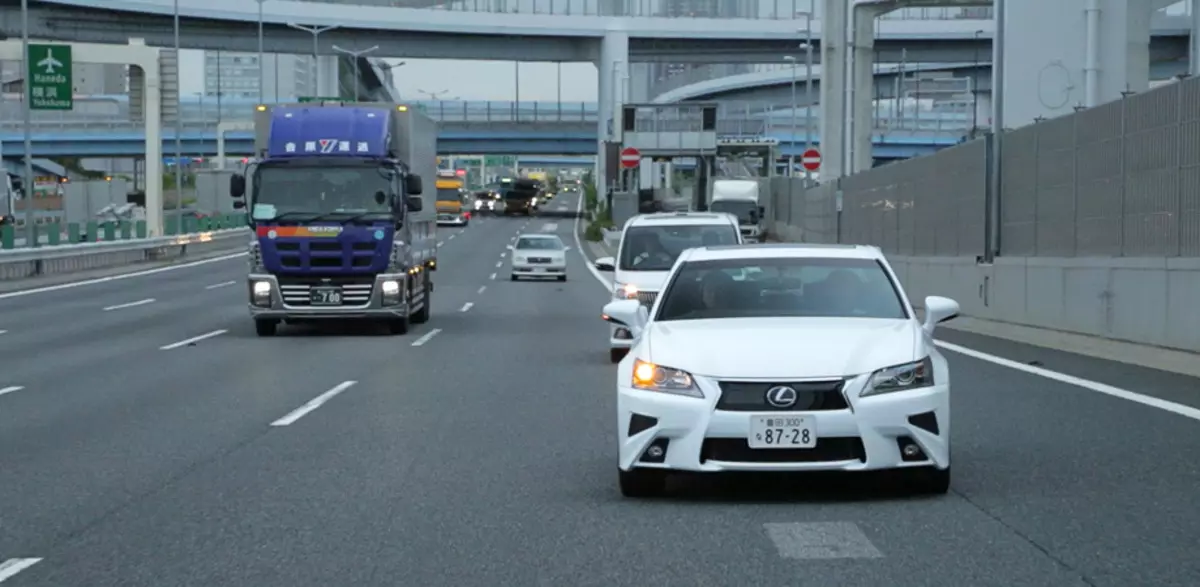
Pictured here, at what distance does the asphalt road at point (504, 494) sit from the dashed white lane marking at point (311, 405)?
7 cm

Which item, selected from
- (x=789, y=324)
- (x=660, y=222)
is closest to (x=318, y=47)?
(x=660, y=222)

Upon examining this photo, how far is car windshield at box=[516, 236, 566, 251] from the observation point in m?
50.3

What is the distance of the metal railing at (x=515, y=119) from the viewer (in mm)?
106062

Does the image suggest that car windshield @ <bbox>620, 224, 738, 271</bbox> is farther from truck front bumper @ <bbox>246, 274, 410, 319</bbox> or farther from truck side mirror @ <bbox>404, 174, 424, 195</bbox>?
truck front bumper @ <bbox>246, 274, 410, 319</bbox>

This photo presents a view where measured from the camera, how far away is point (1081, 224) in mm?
22062

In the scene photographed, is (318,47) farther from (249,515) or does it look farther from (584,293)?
(249,515)

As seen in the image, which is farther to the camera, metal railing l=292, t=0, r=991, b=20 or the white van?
metal railing l=292, t=0, r=991, b=20

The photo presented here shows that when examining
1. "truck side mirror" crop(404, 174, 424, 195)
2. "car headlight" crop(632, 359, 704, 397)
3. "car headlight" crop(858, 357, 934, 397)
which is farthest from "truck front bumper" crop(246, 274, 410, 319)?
"car headlight" crop(858, 357, 934, 397)

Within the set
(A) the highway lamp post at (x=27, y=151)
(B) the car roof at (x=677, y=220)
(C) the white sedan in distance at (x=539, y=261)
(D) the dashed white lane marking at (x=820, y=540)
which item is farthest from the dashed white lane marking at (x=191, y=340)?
(C) the white sedan in distance at (x=539, y=261)

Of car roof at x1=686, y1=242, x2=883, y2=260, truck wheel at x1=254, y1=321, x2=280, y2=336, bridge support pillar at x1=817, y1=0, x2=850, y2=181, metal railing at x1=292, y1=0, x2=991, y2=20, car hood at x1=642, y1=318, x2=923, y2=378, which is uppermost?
metal railing at x1=292, y1=0, x2=991, y2=20

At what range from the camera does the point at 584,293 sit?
41.7 metres

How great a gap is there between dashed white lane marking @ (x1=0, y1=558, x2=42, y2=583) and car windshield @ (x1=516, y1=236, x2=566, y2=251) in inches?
1657

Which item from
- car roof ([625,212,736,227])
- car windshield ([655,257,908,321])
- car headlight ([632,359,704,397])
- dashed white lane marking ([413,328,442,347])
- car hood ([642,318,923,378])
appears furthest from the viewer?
dashed white lane marking ([413,328,442,347])

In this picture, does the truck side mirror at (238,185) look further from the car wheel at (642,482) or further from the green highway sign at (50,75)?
the green highway sign at (50,75)
